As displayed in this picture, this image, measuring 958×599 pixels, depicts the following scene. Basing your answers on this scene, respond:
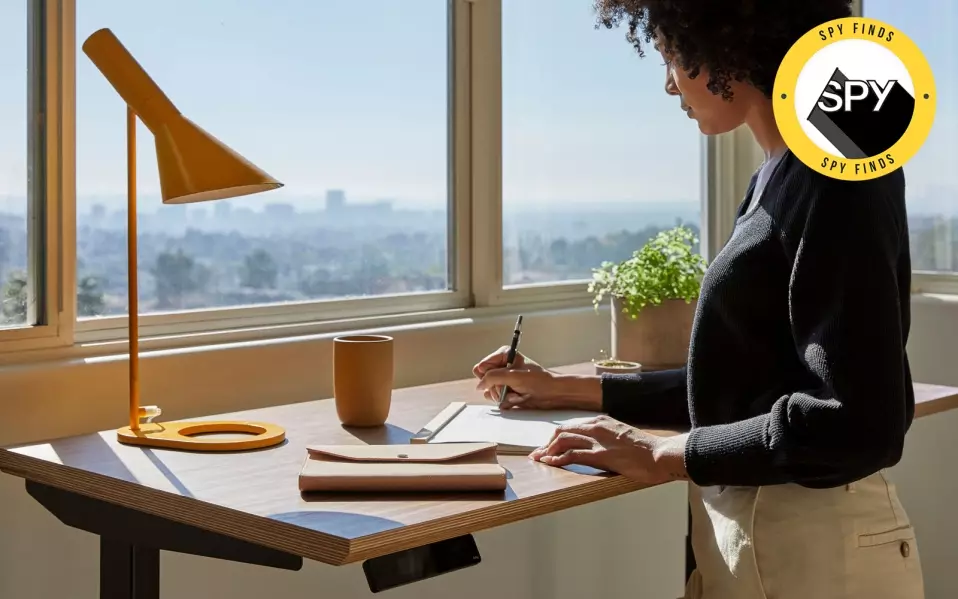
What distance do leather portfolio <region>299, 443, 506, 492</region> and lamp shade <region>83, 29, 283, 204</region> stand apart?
336 millimetres

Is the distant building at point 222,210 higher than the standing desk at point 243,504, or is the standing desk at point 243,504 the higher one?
the distant building at point 222,210

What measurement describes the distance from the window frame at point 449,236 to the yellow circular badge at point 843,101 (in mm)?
844

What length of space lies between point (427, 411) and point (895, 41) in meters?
1.54

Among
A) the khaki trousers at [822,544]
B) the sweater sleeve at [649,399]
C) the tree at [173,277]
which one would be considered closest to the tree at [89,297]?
the tree at [173,277]

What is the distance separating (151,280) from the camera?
194cm

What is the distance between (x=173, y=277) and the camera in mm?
1976

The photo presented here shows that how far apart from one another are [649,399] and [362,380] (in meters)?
0.44

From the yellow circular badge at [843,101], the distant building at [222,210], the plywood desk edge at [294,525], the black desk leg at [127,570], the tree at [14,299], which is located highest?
the yellow circular badge at [843,101]

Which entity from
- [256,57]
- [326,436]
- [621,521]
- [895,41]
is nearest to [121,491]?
[326,436]

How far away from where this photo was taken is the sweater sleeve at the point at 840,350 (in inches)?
45.3

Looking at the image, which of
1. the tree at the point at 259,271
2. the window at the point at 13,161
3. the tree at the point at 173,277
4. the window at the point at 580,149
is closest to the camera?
the window at the point at 13,161

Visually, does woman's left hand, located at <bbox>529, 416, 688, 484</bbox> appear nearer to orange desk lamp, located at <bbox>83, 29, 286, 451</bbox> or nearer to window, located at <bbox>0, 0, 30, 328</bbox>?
orange desk lamp, located at <bbox>83, 29, 286, 451</bbox>

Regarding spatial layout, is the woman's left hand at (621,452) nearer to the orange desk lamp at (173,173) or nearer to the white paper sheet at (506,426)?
the white paper sheet at (506,426)

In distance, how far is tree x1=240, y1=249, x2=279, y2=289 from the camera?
2104mm
